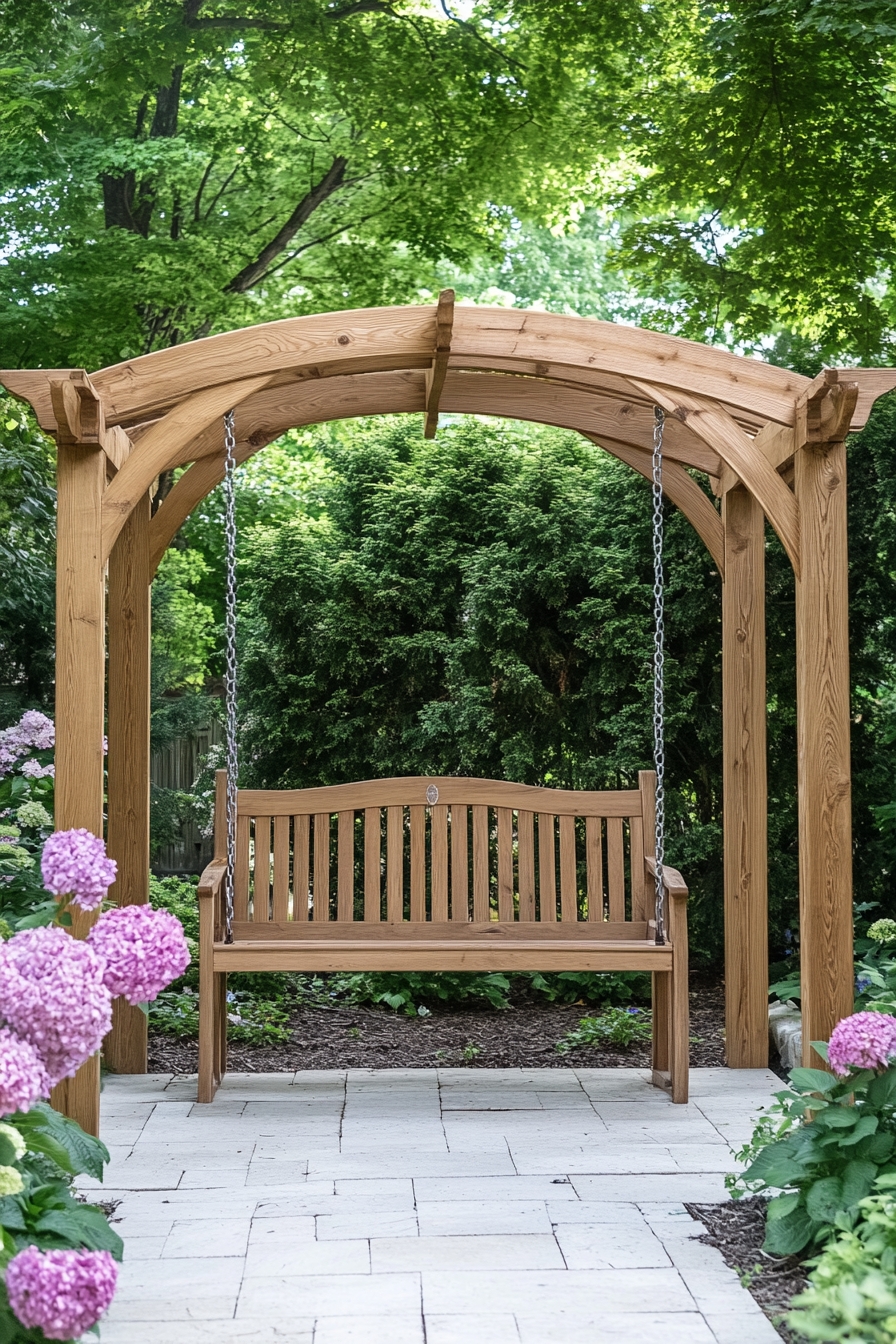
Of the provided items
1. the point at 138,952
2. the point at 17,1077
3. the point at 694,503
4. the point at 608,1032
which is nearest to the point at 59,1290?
the point at 17,1077

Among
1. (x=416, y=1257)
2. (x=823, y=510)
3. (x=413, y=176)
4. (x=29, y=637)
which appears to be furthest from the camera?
(x=413, y=176)

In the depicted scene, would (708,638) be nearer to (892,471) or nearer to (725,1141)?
(892,471)

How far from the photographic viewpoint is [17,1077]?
1975 mm

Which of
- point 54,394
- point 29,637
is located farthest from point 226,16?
point 54,394

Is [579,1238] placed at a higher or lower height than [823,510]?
lower

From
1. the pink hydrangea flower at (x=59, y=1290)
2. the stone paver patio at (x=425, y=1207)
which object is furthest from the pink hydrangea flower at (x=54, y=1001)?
the stone paver patio at (x=425, y=1207)

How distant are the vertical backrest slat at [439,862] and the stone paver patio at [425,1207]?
640 mm

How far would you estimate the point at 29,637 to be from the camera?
19.7 feet

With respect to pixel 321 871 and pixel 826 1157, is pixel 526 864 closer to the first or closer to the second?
pixel 321 871

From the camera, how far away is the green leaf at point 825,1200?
271cm

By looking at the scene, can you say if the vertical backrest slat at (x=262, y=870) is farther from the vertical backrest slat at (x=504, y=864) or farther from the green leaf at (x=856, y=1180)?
the green leaf at (x=856, y=1180)

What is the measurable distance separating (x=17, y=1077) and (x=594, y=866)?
10.2ft

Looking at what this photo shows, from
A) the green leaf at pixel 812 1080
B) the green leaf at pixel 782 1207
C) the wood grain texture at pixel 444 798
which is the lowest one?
the green leaf at pixel 782 1207

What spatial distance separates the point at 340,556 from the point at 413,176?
12.3ft
